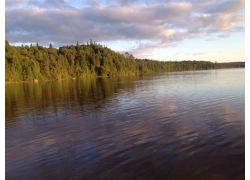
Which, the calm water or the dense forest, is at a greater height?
the dense forest

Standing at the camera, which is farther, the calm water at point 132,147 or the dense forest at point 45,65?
the dense forest at point 45,65

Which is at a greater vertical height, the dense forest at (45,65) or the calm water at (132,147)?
the dense forest at (45,65)

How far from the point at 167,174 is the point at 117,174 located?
2341 millimetres

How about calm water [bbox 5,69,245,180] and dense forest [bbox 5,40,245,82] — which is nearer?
A: calm water [bbox 5,69,245,180]

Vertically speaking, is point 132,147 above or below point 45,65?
below

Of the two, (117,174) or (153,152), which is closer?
(117,174)

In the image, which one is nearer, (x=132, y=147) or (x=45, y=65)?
(x=132, y=147)

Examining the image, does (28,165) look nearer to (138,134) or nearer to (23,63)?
(138,134)
